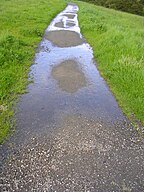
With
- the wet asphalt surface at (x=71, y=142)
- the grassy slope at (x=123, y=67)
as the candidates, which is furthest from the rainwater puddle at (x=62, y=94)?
the grassy slope at (x=123, y=67)

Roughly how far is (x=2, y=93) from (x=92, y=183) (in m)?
6.48

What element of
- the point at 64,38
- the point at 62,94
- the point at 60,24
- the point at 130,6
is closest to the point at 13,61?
the point at 62,94

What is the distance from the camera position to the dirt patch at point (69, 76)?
44.5 ft

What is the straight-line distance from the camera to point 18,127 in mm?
9930

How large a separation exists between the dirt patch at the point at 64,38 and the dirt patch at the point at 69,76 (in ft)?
17.9

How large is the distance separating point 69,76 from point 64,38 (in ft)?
32.5

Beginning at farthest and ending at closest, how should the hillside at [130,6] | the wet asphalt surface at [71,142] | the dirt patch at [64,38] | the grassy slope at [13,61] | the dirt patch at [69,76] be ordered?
the hillside at [130,6], the dirt patch at [64,38], the dirt patch at [69,76], the grassy slope at [13,61], the wet asphalt surface at [71,142]

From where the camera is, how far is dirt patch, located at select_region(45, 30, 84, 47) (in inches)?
873

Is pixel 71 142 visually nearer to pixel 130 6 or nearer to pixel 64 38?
pixel 64 38

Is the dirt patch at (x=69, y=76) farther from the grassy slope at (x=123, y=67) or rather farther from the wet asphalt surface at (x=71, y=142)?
the grassy slope at (x=123, y=67)

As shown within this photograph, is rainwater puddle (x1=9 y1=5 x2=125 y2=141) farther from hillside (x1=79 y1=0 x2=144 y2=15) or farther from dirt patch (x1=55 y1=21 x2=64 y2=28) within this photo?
hillside (x1=79 y1=0 x2=144 y2=15)

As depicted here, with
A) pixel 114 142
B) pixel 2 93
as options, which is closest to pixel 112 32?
pixel 2 93

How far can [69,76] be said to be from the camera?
1491 cm

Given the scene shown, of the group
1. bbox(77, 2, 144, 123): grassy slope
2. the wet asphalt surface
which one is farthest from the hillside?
the wet asphalt surface
